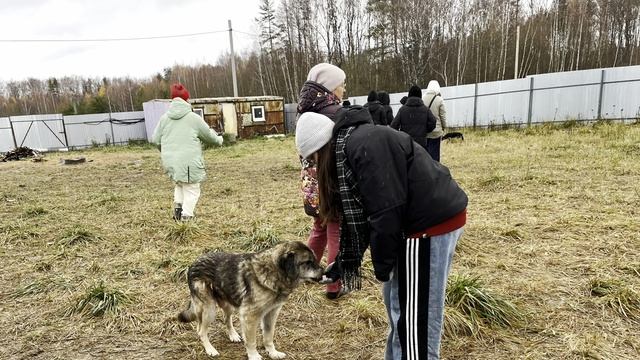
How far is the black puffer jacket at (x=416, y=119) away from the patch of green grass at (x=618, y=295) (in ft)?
12.8

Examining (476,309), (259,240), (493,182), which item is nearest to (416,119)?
(493,182)

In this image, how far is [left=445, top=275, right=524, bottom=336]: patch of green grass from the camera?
3076 millimetres

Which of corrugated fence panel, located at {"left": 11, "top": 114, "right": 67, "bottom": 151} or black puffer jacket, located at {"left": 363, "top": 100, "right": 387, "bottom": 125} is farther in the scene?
corrugated fence panel, located at {"left": 11, "top": 114, "right": 67, "bottom": 151}

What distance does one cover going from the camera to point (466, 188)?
7.64 meters

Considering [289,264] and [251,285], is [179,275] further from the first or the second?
[289,264]

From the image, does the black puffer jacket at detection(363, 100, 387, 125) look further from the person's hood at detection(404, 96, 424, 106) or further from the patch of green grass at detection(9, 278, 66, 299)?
the patch of green grass at detection(9, 278, 66, 299)

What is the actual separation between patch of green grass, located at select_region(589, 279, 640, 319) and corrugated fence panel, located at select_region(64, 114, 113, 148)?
25848 mm

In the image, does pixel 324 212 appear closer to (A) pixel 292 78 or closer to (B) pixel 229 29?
(B) pixel 229 29

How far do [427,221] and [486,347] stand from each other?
1649mm

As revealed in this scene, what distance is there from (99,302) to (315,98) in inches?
106

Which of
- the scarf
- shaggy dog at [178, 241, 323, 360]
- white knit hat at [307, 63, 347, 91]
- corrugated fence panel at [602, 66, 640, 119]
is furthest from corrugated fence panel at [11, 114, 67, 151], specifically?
corrugated fence panel at [602, 66, 640, 119]

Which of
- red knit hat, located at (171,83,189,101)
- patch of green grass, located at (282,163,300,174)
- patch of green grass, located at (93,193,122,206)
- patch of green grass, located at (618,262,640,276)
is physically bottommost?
patch of green grass, located at (282,163,300,174)

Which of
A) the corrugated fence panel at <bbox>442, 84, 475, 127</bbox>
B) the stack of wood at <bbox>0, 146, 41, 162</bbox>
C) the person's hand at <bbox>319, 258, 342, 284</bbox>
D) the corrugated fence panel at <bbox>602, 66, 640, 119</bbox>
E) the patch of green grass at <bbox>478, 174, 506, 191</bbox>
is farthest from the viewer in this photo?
the corrugated fence panel at <bbox>442, 84, 475, 127</bbox>

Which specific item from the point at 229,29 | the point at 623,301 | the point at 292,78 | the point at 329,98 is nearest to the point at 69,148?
the point at 229,29
